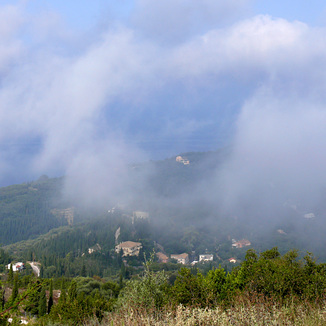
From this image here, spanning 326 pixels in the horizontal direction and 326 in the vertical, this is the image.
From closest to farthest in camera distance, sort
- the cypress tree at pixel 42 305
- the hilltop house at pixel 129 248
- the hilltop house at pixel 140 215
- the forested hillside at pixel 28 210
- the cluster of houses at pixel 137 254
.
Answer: the cypress tree at pixel 42 305 → the hilltop house at pixel 129 248 → the cluster of houses at pixel 137 254 → the hilltop house at pixel 140 215 → the forested hillside at pixel 28 210

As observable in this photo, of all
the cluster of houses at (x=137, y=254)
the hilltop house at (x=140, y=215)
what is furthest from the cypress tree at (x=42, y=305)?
the hilltop house at (x=140, y=215)

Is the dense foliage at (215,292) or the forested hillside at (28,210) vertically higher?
the forested hillside at (28,210)

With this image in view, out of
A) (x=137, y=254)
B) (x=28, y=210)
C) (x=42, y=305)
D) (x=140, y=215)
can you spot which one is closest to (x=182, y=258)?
(x=137, y=254)

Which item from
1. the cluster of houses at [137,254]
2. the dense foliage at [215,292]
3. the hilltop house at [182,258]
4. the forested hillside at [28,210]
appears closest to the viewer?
the dense foliage at [215,292]

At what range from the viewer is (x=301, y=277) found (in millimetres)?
10383

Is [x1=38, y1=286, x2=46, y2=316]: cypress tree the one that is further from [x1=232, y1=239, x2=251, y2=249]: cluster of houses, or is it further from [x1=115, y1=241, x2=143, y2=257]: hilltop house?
A: [x1=232, y1=239, x2=251, y2=249]: cluster of houses

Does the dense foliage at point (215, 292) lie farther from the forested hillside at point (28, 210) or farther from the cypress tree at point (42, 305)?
the forested hillside at point (28, 210)

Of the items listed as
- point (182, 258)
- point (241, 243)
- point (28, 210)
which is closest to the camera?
point (182, 258)

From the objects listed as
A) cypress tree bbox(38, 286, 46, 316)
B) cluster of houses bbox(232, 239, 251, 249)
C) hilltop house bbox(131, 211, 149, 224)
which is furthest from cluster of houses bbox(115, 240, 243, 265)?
cypress tree bbox(38, 286, 46, 316)

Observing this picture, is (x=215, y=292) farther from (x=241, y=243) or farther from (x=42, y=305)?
(x=241, y=243)

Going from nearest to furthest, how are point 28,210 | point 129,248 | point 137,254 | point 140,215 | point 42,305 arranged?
point 42,305 → point 137,254 → point 129,248 → point 140,215 → point 28,210

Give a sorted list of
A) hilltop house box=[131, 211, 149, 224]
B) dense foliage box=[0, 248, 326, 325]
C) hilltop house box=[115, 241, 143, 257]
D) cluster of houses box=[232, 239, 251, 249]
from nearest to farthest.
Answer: dense foliage box=[0, 248, 326, 325], hilltop house box=[115, 241, 143, 257], cluster of houses box=[232, 239, 251, 249], hilltop house box=[131, 211, 149, 224]

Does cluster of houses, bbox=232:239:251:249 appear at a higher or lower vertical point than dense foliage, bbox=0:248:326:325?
lower

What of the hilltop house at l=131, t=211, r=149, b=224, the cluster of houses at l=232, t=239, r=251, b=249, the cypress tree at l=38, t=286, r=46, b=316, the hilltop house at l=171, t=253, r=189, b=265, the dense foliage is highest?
the hilltop house at l=131, t=211, r=149, b=224
